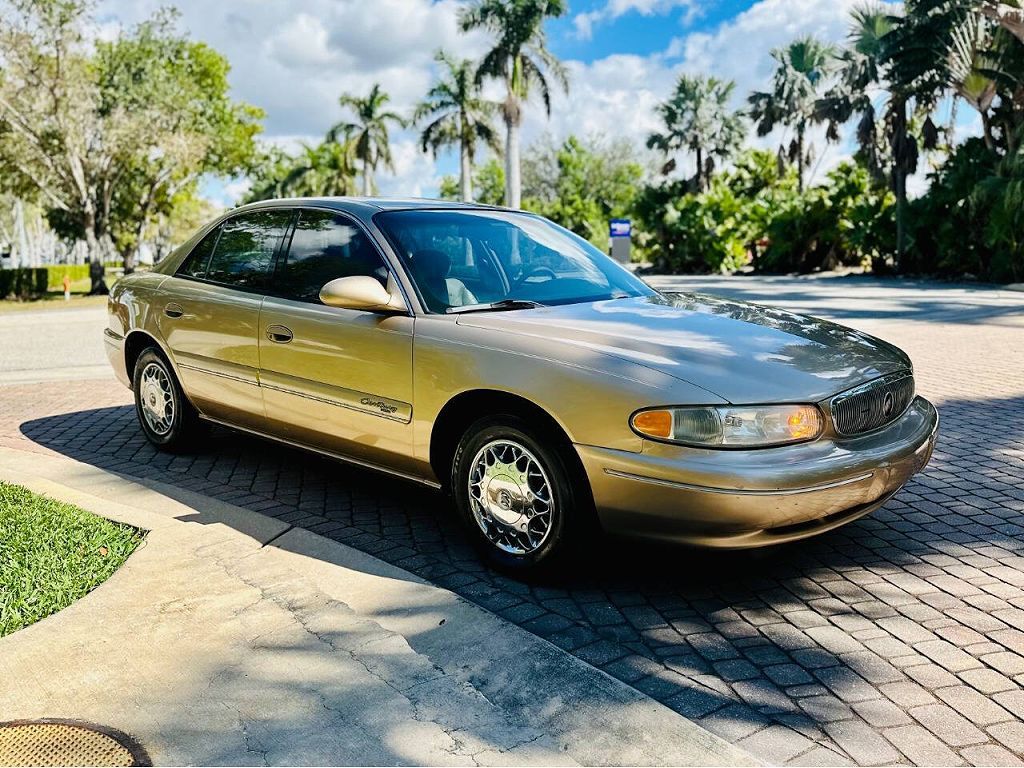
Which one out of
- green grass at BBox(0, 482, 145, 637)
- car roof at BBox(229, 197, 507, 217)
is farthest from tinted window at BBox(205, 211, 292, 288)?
green grass at BBox(0, 482, 145, 637)

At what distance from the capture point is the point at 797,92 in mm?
41094

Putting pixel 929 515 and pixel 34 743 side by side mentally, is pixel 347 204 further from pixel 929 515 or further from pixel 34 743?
pixel 929 515

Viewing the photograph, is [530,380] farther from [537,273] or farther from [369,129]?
[369,129]

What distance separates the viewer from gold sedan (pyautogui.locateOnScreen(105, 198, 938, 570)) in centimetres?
350

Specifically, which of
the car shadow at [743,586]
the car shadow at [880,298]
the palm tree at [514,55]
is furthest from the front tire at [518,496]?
the palm tree at [514,55]

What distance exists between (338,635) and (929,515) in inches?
125

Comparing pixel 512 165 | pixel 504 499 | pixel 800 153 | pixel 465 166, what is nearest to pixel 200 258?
pixel 504 499

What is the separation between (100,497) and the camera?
5.19m

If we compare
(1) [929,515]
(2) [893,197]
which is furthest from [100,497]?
(2) [893,197]

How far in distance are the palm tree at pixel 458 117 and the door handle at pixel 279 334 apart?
3830cm

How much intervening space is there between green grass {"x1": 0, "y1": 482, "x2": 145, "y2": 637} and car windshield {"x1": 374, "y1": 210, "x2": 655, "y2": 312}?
6.27 ft

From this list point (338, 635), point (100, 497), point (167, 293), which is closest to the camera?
point (338, 635)

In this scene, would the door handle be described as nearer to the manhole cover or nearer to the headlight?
the headlight

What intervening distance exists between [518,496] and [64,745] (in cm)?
190
